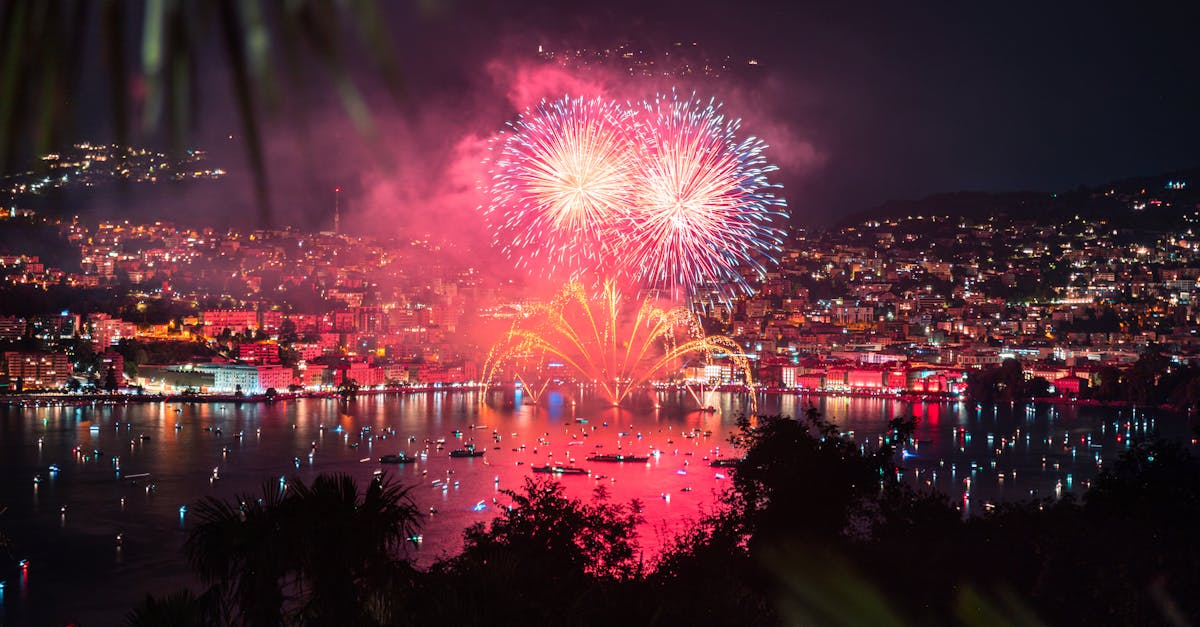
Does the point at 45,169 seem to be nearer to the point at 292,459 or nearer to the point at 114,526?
the point at 114,526

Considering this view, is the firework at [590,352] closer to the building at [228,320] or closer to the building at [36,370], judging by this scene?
the building at [228,320]

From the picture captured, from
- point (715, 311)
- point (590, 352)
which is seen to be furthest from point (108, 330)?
point (715, 311)

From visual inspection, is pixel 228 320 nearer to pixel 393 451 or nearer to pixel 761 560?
pixel 393 451

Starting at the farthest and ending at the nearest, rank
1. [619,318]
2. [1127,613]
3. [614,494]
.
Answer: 1. [619,318]
2. [614,494]
3. [1127,613]

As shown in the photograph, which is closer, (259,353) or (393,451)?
(393,451)

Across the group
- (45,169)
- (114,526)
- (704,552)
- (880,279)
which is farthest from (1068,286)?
(45,169)

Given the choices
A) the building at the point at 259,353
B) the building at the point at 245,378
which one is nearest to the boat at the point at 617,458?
the building at the point at 245,378
